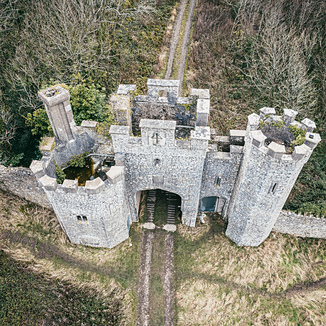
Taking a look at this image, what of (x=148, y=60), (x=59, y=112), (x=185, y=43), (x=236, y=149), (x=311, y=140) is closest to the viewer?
(x=311, y=140)

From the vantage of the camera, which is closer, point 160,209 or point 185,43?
point 160,209

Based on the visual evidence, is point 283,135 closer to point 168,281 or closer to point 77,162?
point 168,281

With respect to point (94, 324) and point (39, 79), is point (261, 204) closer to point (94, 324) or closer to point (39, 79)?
point (94, 324)

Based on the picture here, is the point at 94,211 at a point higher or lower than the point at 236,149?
lower

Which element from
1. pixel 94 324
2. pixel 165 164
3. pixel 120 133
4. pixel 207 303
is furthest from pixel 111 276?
pixel 120 133

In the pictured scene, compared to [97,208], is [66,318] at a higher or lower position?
lower

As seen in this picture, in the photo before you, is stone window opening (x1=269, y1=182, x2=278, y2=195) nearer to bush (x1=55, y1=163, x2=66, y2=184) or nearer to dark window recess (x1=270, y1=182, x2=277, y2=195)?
dark window recess (x1=270, y1=182, x2=277, y2=195)

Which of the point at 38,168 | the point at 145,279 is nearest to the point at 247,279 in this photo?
the point at 145,279
